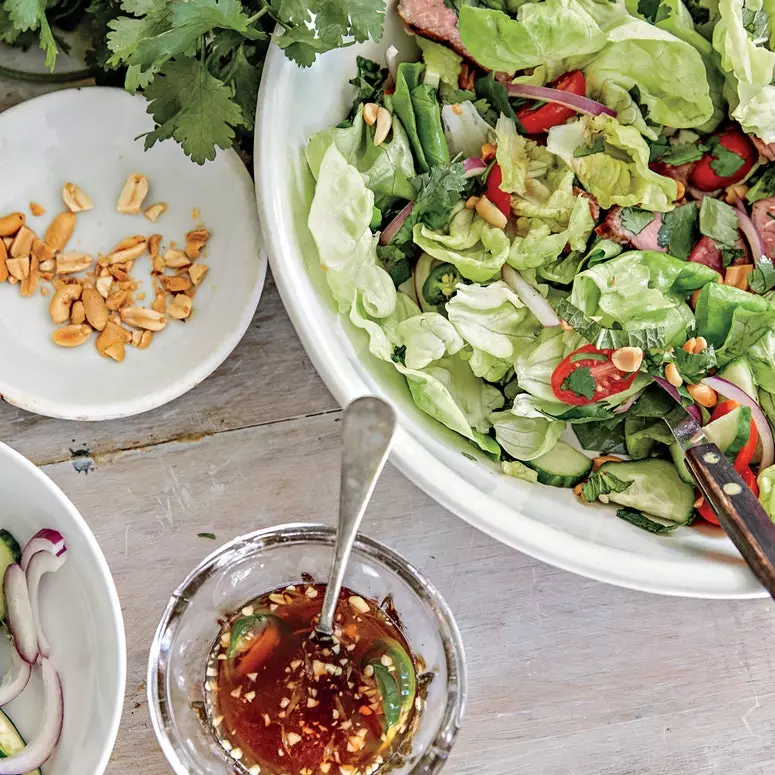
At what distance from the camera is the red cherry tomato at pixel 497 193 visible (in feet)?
4.10

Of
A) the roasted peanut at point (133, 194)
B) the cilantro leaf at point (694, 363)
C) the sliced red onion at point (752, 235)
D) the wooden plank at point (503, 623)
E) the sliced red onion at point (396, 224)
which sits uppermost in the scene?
the roasted peanut at point (133, 194)

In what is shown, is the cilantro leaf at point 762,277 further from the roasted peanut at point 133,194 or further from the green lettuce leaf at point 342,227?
the roasted peanut at point 133,194

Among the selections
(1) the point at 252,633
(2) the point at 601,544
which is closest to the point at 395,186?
(2) the point at 601,544

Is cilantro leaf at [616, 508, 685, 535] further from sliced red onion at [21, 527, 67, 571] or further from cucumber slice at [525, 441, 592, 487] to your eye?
sliced red onion at [21, 527, 67, 571]

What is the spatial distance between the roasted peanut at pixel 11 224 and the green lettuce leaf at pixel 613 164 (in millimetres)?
829

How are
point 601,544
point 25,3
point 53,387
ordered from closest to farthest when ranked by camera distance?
point 25,3 → point 601,544 → point 53,387

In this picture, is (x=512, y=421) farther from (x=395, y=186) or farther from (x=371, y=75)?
(x=371, y=75)

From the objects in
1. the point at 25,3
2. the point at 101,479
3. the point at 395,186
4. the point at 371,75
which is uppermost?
the point at 25,3

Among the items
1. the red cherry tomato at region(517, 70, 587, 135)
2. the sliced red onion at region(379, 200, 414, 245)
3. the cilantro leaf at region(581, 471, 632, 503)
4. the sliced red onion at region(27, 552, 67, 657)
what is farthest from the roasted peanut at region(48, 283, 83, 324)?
the cilantro leaf at region(581, 471, 632, 503)

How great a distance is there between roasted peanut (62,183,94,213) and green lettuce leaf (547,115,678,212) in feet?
2.40

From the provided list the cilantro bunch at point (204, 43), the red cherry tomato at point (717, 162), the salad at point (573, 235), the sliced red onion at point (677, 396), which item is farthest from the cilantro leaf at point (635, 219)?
the cilantro bunch at point (204, 43)

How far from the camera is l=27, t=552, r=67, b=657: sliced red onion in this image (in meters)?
1.25

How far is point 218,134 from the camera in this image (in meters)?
1.17

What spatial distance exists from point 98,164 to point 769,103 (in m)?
1.03
